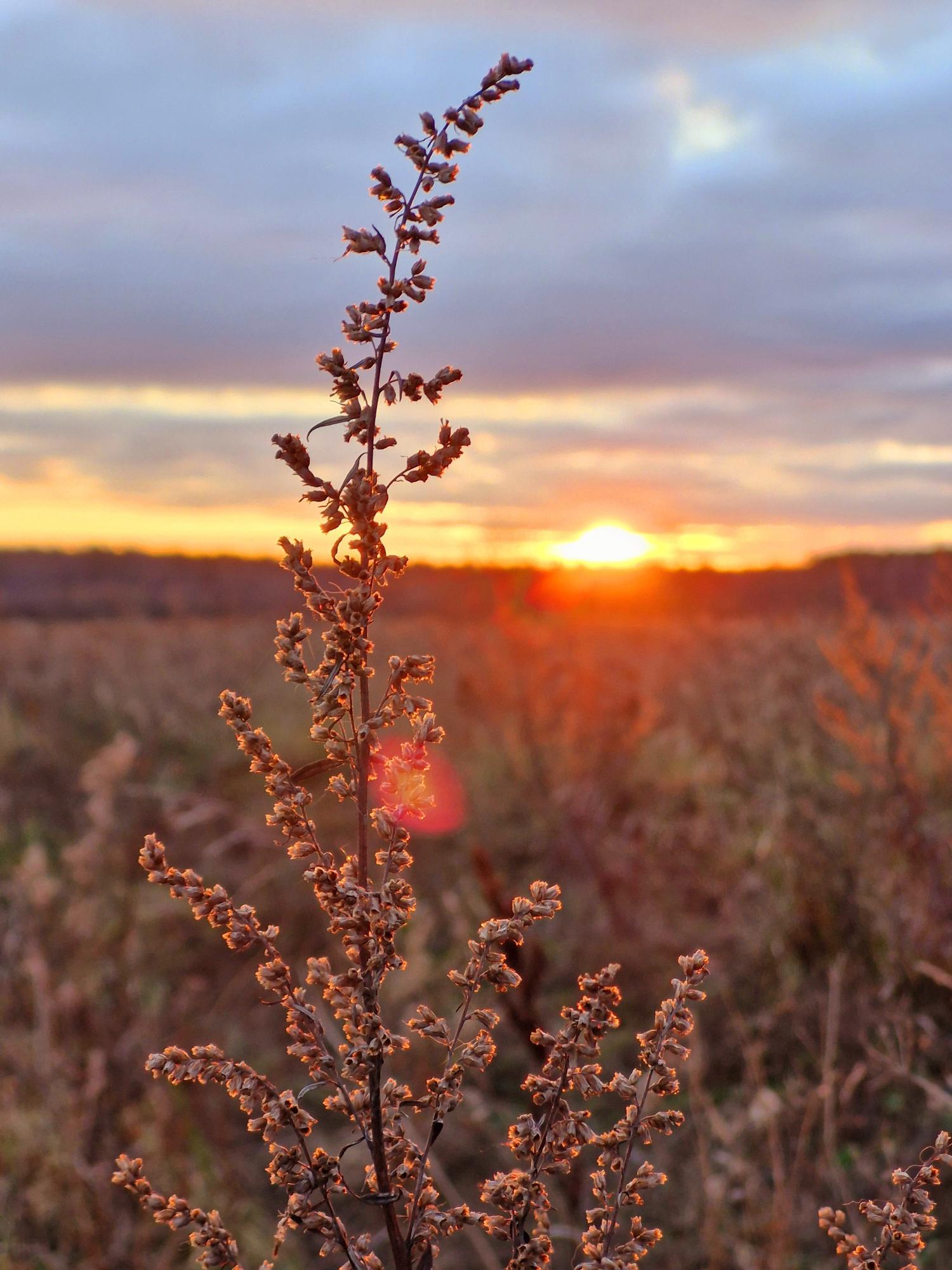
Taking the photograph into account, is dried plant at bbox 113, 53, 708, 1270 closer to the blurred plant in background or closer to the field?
the blurred plant in background

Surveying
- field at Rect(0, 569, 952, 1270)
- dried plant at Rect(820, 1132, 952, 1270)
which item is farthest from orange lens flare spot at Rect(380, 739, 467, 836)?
dried plant at Rect(820, 1132, 952, 1270)

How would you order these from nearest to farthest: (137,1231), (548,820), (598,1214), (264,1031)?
(598,1214)
(137,1231)
(264,1031)
(548,820)

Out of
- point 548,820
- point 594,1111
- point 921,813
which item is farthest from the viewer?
point 548,820

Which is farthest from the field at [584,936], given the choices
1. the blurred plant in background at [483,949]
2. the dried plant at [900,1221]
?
the dried plant at [900,1221]

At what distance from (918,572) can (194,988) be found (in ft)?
86.0

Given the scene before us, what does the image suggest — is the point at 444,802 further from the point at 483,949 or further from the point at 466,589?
the point at 483,949

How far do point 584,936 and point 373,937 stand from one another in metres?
4.82

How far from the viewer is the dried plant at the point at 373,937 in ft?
3.36

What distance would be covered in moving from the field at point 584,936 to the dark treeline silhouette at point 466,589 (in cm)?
124

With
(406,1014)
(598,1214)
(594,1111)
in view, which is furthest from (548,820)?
(598,1214)

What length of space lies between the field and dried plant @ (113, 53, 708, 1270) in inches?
9.7

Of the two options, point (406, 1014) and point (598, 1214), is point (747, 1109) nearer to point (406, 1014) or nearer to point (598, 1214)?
point (406, 1014)

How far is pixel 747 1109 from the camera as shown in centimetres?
389

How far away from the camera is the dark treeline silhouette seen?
9836mm
